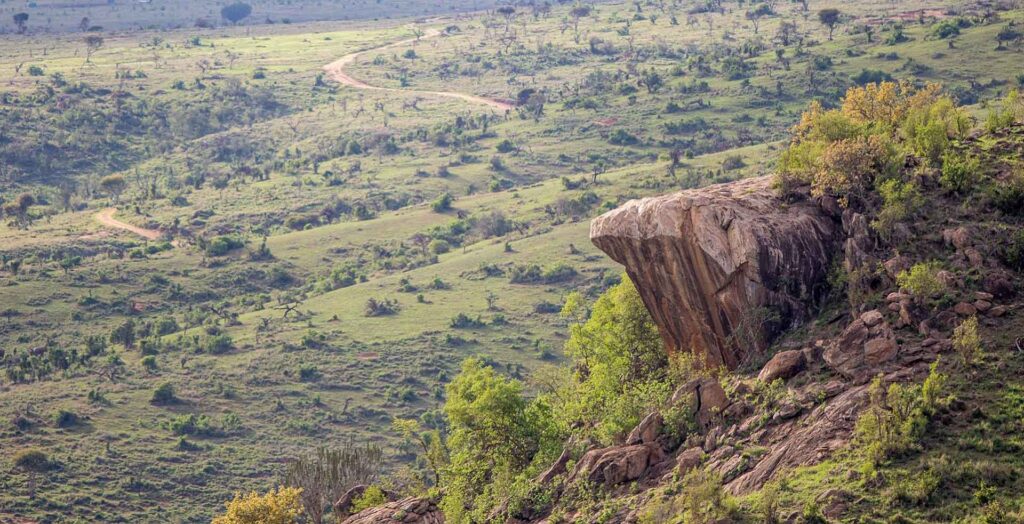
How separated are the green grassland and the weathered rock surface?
35.9 meters

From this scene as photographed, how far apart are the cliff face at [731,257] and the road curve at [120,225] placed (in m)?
101

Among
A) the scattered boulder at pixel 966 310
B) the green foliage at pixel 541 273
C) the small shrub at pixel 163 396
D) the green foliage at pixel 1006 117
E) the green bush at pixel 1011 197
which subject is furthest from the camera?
the green foliage at pixel 541 273

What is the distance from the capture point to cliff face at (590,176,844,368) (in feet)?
142

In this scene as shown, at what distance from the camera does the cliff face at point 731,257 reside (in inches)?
1708

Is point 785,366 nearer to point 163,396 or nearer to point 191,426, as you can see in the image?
point 191,426

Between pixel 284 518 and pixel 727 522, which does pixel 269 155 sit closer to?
pixel 284 518

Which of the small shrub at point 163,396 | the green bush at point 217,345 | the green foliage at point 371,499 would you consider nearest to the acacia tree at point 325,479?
the green foliage at point 371,499

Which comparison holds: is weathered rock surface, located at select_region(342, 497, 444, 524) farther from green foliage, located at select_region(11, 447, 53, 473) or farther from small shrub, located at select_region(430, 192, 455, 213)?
small shrub, located at select_region(430, 192, 455, 213)

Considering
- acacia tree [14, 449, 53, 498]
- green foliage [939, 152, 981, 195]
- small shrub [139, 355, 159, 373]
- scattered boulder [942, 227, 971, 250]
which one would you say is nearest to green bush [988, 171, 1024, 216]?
green foliage [939, 152, 981, 195]

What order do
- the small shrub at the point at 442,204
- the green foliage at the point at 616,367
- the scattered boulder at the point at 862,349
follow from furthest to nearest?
the small shrub at the point at 442,204, the green foliage at the point at 616,367, the scattered boulder at the point at 862,349

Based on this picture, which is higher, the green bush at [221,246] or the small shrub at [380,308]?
the green bush at [221,246]

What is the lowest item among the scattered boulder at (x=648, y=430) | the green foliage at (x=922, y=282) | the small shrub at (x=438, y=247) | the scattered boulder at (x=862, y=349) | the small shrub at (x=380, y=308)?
the small shrub at (x=380, y=308)

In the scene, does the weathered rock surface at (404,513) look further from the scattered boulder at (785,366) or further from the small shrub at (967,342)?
the small shrub at (967,342)

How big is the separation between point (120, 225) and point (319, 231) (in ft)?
76.0
